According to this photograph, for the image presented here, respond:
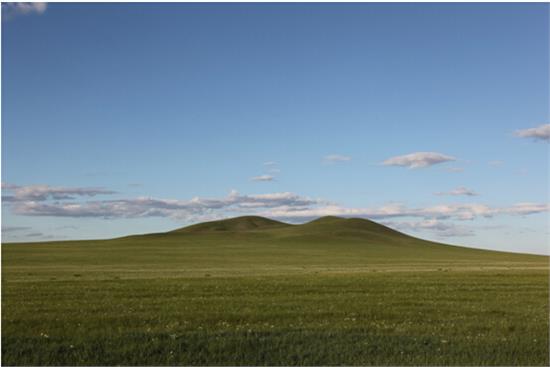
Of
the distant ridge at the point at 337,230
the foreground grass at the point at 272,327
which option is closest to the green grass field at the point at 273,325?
the foreground grass at the point at 272,327

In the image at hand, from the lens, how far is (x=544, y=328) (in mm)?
18000

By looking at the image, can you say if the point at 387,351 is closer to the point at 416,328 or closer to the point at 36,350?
the point at 416,328

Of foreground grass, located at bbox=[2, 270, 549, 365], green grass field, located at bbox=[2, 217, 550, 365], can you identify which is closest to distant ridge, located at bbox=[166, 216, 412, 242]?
green grass field, located at bbox=[2, 217, 550, 365]

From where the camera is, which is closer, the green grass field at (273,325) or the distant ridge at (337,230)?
the green grass field at (273,325)

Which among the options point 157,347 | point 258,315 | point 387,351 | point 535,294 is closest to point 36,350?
point 157,347

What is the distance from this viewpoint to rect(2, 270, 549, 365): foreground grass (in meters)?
14.2

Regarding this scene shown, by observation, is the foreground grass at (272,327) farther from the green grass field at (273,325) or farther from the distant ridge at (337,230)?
the distant ridge at (337,230)

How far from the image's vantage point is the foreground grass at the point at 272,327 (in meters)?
14.2

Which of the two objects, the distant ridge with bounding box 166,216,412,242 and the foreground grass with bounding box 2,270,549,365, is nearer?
the foreground grass with bounding box 2,270,549,365

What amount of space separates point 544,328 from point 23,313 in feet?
52.6

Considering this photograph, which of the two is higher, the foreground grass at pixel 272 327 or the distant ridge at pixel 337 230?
the distant ridge at pixel 337 230

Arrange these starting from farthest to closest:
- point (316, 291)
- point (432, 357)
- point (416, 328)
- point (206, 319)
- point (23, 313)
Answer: point (316, 291) < point (23, 313) < point (206, 319) < point (416, 328) < point (432, 357)

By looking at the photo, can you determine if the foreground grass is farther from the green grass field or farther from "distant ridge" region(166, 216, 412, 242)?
"distant ridge" region(166, 216, 412, 242)

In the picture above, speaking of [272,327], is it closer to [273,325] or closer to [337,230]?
[273,325]
